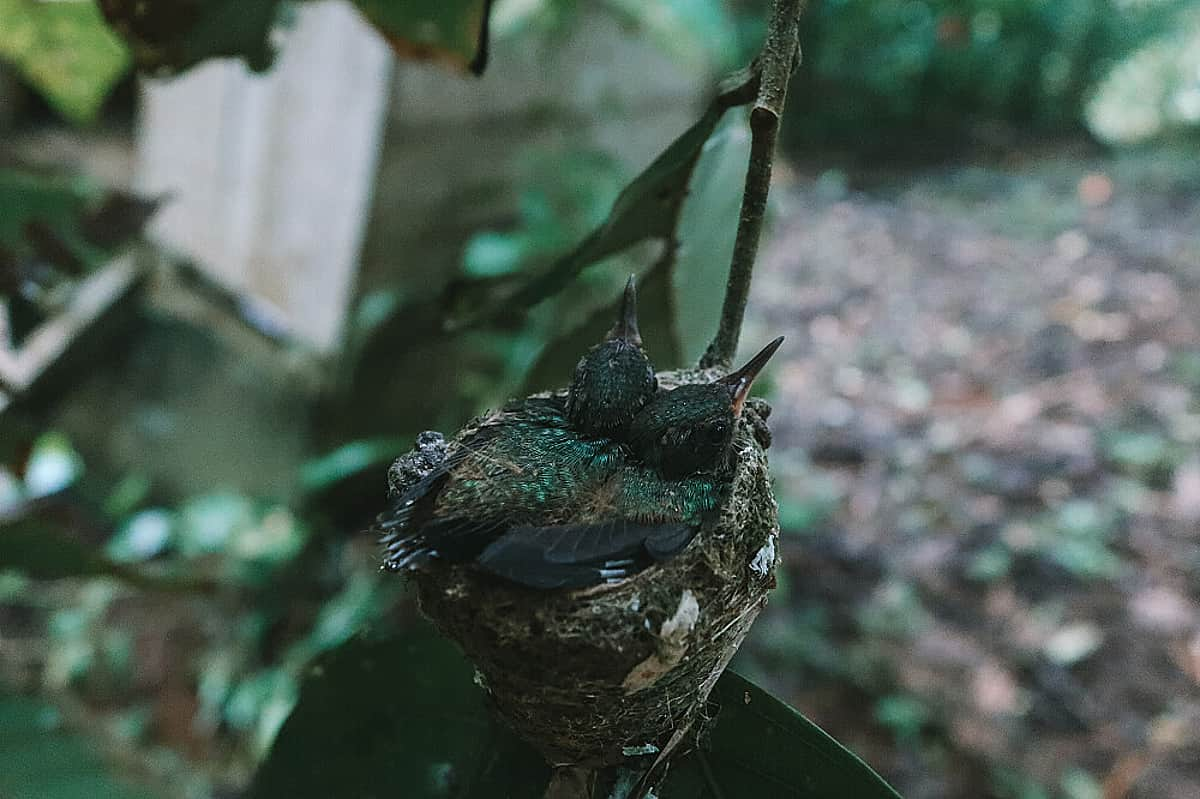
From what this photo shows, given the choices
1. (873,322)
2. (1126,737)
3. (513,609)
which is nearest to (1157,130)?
(873,322)

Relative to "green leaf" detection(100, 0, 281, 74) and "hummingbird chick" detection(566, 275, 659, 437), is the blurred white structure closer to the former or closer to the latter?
"green leaf" detection(100, 0, 281, 74)

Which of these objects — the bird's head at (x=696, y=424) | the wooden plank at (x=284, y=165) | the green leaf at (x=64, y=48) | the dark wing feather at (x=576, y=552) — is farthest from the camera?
the wooden plank at (x=284, y=165)

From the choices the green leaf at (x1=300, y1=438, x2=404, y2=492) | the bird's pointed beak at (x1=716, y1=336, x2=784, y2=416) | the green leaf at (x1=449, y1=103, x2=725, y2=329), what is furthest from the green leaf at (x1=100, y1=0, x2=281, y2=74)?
the green leaf at (x1=300, y1=438, x2=404, y2=492)

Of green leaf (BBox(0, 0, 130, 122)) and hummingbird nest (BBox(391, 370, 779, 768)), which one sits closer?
hummingbird nest (BBox(391, 370, 779, 768))

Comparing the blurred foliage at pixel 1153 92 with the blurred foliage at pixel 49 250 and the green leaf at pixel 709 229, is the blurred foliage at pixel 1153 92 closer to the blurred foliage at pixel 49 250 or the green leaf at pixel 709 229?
the green leaf at pixel 709 229

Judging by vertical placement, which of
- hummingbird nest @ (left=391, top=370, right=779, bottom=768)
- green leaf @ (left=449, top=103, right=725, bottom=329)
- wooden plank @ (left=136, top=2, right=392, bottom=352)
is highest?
green leaf @ (left=449, top=103, right=725, bottom=329)

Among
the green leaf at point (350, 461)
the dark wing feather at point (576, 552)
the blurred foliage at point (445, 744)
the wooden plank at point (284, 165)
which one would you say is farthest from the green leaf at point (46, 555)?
the wooden plank at point (284, 165)
